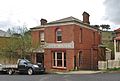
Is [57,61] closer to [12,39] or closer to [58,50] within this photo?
[58,50]

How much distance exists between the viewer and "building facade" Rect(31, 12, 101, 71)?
111ft

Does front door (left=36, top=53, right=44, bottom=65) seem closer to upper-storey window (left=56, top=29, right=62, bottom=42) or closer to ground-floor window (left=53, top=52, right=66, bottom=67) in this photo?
ground-floor window (left=53, top=52, right=66, bottom=67)

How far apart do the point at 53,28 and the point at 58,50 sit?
3118mm

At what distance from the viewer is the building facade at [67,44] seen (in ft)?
111

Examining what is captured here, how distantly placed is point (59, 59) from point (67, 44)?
8.47 ft

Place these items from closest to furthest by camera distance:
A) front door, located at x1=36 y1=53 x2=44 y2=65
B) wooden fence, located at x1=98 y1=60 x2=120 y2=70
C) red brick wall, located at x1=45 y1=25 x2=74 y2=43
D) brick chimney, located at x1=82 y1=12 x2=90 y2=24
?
wooden fence, located at x1=98 y1=60 x2=120 y2=70 < red brick wall, located at x1=45 y1=25 x2=74 y2=43 < brick chimney, located at x1=82 y1=12 x2=90 y2=24 < front door, located at x1=36 y1=53 x2=44 y2=65

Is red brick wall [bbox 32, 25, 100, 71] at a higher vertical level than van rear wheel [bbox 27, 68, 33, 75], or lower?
higher

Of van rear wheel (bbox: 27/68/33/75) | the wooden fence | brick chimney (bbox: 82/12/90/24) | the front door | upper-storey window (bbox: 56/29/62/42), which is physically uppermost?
brick chimney (bbox: 82/12/90/24)

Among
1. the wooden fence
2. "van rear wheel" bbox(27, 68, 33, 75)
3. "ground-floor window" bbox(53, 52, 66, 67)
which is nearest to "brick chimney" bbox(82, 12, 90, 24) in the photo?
"ground-floor window" bbox(53, 52, 66, 67)

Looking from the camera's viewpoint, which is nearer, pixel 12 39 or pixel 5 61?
pixel 12 39

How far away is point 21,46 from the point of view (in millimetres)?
35844

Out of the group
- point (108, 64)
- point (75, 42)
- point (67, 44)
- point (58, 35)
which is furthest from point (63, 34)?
point (108, 64)

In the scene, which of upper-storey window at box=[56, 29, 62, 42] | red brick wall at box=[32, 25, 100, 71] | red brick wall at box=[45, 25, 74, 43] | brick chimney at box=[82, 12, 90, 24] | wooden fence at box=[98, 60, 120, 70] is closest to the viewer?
wooden fence at box=[98, 60, 120, 70]

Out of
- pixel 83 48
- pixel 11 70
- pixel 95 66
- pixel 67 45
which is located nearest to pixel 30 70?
pixel 11 70
